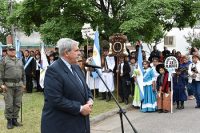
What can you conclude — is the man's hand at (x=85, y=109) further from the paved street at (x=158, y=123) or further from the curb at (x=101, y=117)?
the curb at (x=101, y=117)

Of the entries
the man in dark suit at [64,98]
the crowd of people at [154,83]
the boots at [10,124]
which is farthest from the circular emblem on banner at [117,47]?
the man in dark suit at [64,98]

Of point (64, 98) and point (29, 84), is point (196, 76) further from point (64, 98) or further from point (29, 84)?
point (64, 98)

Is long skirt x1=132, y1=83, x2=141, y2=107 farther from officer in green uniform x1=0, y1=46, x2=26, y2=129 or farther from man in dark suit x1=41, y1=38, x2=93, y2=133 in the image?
man in dark suit x1=41, y1=38, x2=93, y2=133

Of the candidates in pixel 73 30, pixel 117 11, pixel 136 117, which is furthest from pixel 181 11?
pixel 136 117

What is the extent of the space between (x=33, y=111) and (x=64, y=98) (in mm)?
7793

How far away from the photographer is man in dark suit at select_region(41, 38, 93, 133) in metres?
4.84

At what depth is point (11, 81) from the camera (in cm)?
984

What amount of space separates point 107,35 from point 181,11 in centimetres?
319

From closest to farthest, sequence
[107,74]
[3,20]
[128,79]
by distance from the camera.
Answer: [128,79]
[107,74]
[3,20]

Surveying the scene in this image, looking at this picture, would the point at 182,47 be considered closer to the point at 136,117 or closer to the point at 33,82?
the point at 33,82

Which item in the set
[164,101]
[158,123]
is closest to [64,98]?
[158,123]

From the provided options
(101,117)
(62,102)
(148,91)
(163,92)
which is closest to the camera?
(62,102)

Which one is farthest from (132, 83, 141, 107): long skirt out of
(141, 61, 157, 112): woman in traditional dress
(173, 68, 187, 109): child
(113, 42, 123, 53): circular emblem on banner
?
(113, 42, 123, 53): circular emblem on banner

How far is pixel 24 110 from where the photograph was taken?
12.6 m
